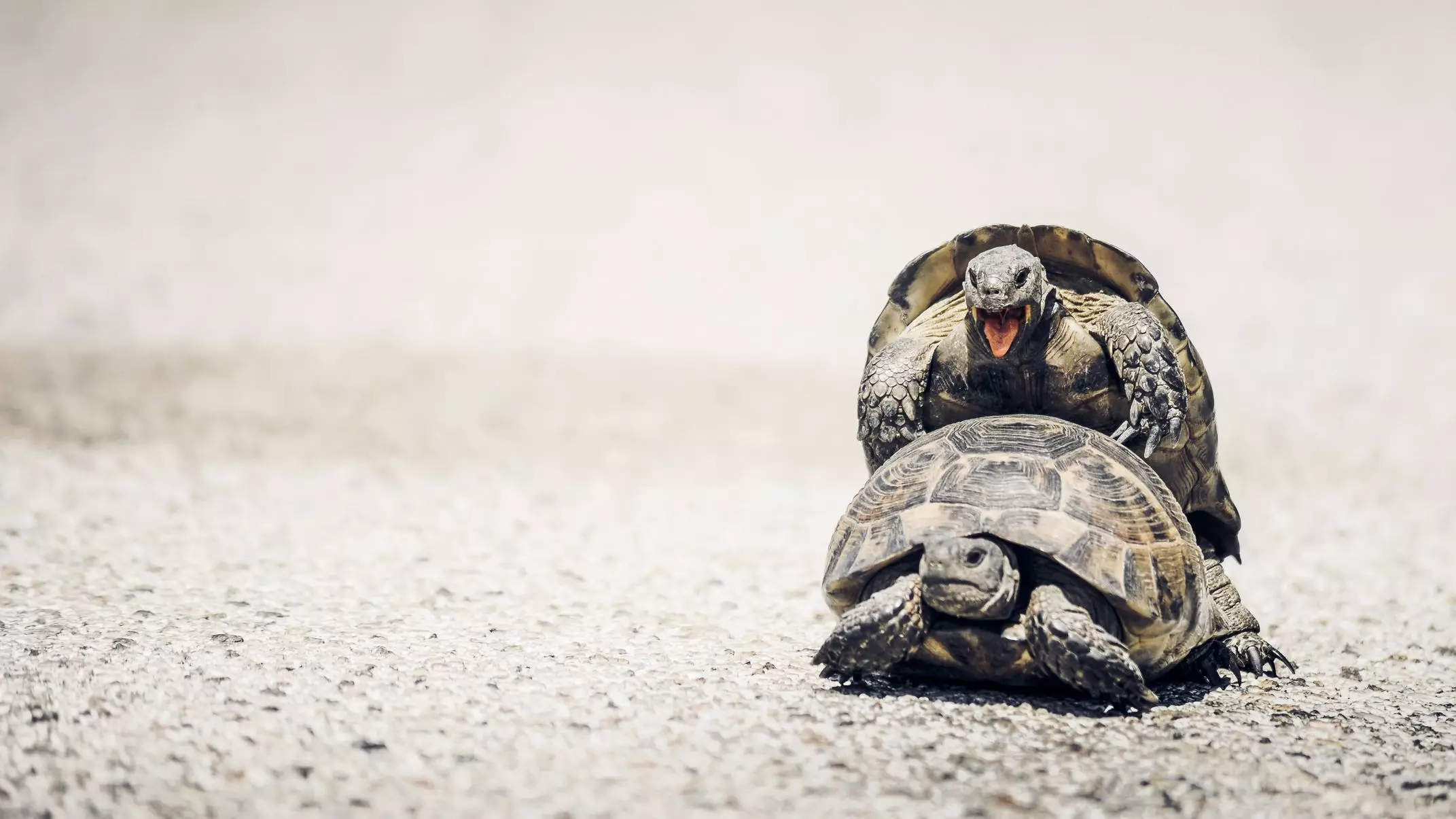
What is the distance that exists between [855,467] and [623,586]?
5.99 metres

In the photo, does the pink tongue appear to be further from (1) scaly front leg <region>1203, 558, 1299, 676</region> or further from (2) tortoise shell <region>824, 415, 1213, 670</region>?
(1) scaly front leg <region>1203, 558, 1299, 676</region>

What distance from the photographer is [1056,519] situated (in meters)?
3.87

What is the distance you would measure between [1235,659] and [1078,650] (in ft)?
4.84

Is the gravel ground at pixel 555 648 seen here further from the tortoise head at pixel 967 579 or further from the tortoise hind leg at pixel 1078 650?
the tortoise head at pixel 967 579

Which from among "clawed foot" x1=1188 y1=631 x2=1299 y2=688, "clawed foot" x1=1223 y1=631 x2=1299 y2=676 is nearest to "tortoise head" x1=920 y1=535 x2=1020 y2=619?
"clawed foot" x1=1188 y1=631 x2=1299 y2=688

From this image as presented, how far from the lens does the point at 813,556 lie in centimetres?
802

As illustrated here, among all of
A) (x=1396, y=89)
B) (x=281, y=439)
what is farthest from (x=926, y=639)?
(x=1396, y=89)

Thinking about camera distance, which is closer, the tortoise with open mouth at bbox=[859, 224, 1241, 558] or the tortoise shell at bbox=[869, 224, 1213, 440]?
the tortoise with open mouth at bbox=[859, 224, 1241, 558]

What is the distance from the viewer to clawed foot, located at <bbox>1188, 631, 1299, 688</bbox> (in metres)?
4.58

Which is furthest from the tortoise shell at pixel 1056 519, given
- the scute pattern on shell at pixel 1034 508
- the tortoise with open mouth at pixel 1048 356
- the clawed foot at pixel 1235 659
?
the clawed foot at pixel 1235 659

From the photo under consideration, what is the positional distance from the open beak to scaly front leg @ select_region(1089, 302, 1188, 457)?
0.43 metres

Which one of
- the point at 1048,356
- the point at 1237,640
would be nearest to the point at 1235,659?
the point at 1237,640

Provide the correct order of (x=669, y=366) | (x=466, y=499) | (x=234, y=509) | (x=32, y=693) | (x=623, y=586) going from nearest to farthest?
(x=32, y=693), (x=623, y=586), (x=234, y=509), (x=466, y=499), (x=669, y=366)

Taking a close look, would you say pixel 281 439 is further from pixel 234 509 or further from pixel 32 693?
pixel 32 693
